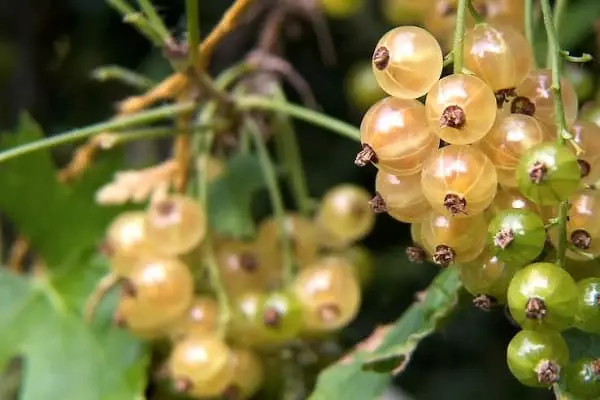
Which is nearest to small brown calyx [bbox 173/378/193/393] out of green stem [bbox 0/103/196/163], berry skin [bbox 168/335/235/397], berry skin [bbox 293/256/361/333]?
berry skin [bbox 168/335/235/397]

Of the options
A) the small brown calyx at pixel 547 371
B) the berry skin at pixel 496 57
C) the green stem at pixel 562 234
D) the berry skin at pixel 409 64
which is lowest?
the small brown calyx at pixel 547 371

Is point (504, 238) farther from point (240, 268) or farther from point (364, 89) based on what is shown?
point (364, 89)

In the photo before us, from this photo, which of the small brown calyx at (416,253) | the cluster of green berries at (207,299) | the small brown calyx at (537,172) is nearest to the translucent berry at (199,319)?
the cluster of green berries at (207,299)

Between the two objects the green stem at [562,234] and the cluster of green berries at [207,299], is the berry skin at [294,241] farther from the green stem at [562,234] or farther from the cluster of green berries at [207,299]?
the green stem at [562,234]

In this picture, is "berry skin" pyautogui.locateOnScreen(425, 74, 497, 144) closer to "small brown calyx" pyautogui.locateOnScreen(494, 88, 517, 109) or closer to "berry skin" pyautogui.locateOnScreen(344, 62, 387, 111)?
"small brown calyx" pyautogui.locateOnScreen(494, 88, 517, 109)

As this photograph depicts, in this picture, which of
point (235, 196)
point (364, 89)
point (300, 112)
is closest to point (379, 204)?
point (300, 112)

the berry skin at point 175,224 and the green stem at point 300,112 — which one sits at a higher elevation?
the green stem at point 300,112
